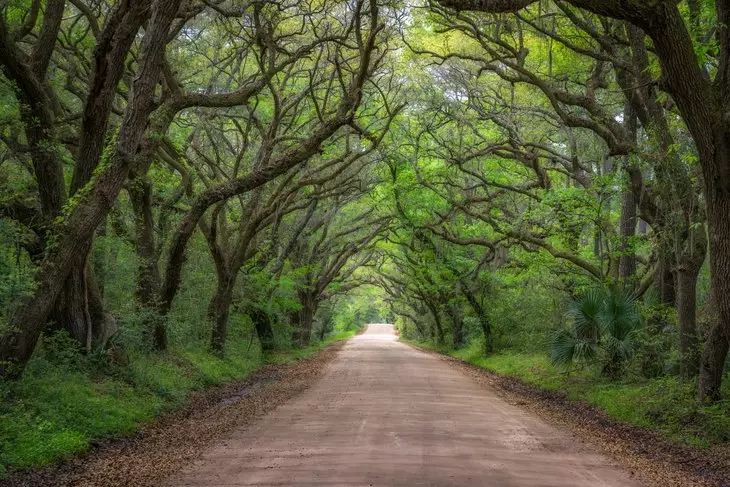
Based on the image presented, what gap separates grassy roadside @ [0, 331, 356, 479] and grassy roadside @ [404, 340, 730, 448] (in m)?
8.00

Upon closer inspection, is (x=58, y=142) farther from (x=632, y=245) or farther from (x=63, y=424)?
(x=632, y=245)

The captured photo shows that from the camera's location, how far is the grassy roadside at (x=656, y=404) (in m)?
9.80

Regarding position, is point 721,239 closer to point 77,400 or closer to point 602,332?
point 602,332

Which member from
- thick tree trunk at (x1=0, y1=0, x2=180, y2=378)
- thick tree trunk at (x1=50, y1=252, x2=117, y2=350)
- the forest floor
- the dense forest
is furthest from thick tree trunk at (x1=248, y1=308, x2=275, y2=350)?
thick tree trunk at (x1=0, y1=0, x2=180, y2=378)

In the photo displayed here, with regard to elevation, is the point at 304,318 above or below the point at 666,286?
below

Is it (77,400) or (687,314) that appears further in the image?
(687,314)

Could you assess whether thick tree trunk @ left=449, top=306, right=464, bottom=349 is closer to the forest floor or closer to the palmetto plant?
the palmetto plant

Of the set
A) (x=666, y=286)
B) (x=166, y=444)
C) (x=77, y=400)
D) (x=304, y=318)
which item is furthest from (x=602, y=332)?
(x=304, y=318)

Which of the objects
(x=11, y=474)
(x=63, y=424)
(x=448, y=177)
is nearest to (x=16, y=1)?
(x=63, y=424)

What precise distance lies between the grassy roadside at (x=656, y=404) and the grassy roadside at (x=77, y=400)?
8.00m

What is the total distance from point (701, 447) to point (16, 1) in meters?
13.0

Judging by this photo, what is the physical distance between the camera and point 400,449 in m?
8.46

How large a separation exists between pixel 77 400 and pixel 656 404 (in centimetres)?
912

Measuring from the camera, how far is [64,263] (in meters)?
9.48
